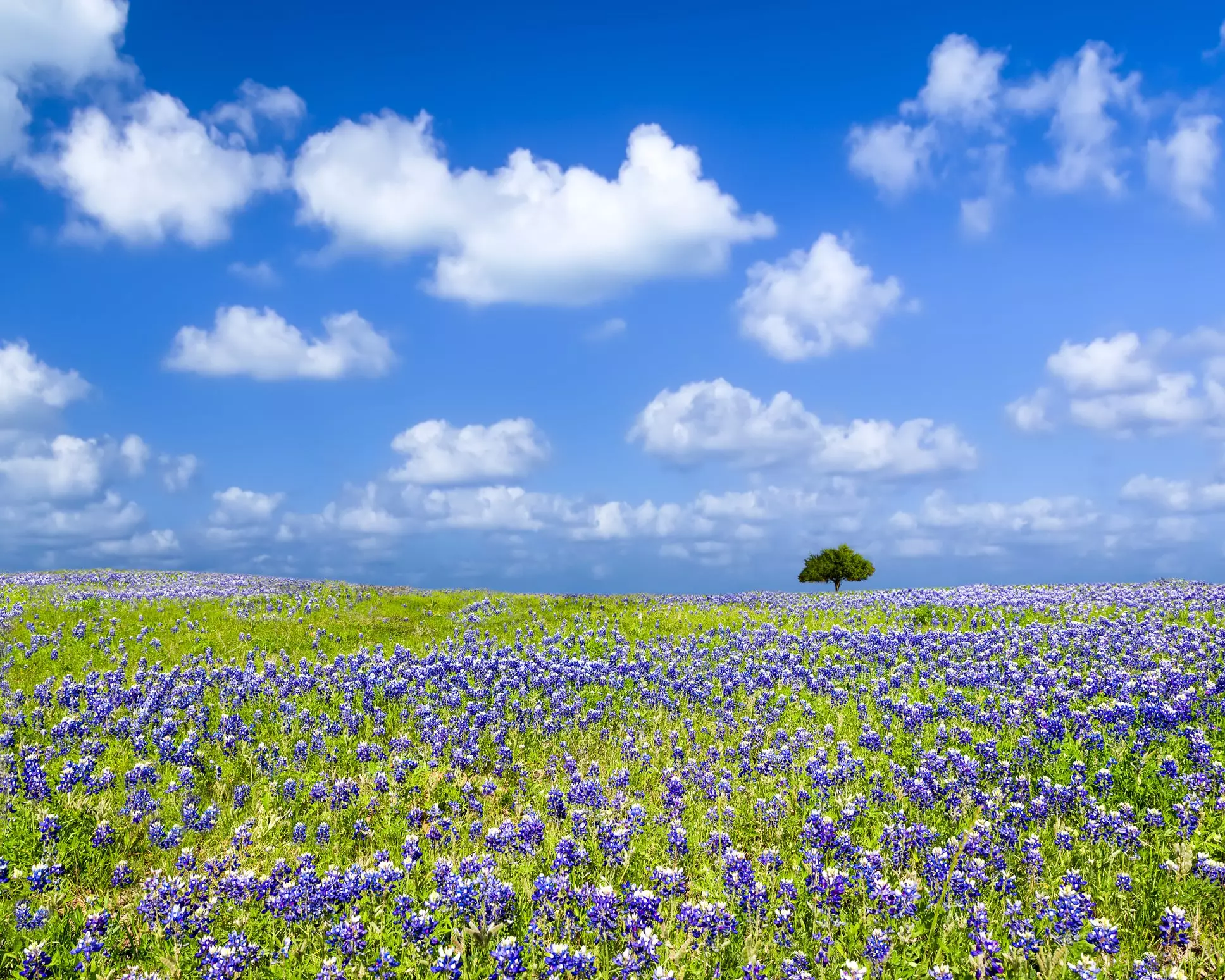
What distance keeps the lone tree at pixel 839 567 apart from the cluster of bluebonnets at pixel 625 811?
33124 mm

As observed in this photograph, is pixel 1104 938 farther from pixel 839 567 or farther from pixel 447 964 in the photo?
pixel 839 567

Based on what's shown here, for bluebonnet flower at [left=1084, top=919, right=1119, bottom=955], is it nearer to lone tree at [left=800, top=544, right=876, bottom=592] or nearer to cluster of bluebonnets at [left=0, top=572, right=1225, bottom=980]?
cluster of bluebonnets at [left=0, top=572, right=1225, bottom=980]

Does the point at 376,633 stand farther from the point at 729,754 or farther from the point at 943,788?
the point at 943,788

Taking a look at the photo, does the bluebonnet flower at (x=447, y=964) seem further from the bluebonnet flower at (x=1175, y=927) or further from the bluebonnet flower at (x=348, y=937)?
the bluebonnet flower at (x=1175, y=927)

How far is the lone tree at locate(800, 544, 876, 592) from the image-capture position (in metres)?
50.6

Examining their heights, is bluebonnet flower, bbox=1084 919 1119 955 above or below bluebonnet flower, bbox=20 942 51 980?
above

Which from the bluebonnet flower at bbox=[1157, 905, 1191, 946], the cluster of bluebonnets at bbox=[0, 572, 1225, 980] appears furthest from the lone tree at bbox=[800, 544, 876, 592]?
the bluebonnet flower at bbox=[1157, 905, 1191, 946]

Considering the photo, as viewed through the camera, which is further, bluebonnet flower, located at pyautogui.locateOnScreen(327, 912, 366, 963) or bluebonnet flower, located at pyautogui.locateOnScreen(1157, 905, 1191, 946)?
bluebonnet flower, located at pyautogui.locateOnScreen(1157, 905, 1191, 946)

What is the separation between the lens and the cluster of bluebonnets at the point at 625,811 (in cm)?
535

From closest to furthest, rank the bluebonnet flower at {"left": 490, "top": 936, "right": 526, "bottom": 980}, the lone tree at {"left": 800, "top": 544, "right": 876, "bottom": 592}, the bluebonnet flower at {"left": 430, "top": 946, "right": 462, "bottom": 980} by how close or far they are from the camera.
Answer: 1. the bluebonnet flower at {"left": 430, "top": 946, "right": 462, "bottom": 980}
2. the bluebonnet flower at {"left": 490, "top": 936, "right": 526, "bottom": 980}
3. the lone tree at {"left": 800, "top": 544, "right": 876, "bottom": 592}

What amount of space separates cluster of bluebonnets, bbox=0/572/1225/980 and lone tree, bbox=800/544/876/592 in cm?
3312

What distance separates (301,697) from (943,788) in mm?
10756

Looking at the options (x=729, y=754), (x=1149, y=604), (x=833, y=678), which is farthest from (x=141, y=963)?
(x=1149, y=604)

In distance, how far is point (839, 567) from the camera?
5069 cm
